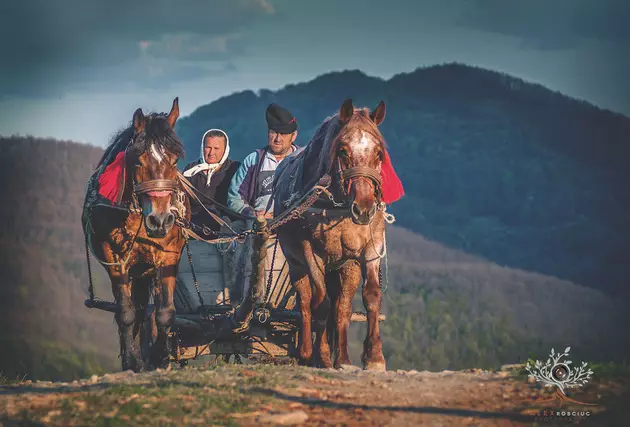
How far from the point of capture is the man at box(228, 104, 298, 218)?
12047 millimetres

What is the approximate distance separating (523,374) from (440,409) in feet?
4.06

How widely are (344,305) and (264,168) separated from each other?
2136mm

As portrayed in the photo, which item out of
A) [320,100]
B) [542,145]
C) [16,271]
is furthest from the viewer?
[320,100]

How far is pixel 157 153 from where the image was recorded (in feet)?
33.6

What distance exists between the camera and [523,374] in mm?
8789

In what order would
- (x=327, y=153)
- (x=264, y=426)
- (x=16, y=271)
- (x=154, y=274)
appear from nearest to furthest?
(x=264, y=426) < (x=327, y=153) < (x=154, y=274) < (x=16, y=271)

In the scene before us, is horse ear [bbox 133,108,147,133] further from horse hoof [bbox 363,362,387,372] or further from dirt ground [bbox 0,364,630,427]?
horse hoof [bbox 363,362,387,372]

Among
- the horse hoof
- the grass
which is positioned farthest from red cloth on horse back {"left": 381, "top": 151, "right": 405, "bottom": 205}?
the grass

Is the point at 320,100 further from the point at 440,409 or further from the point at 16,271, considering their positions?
the point at 440,409

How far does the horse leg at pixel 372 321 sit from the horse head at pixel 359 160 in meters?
0.76

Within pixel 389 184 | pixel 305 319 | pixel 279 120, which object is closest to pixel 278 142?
pixel 279 120

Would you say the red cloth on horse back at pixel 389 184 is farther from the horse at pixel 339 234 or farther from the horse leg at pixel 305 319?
the horse leg at pixel 305 319

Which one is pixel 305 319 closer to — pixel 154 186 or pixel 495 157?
pixel 154 186

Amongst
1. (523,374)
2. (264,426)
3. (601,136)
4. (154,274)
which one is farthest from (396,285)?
(264,426)
